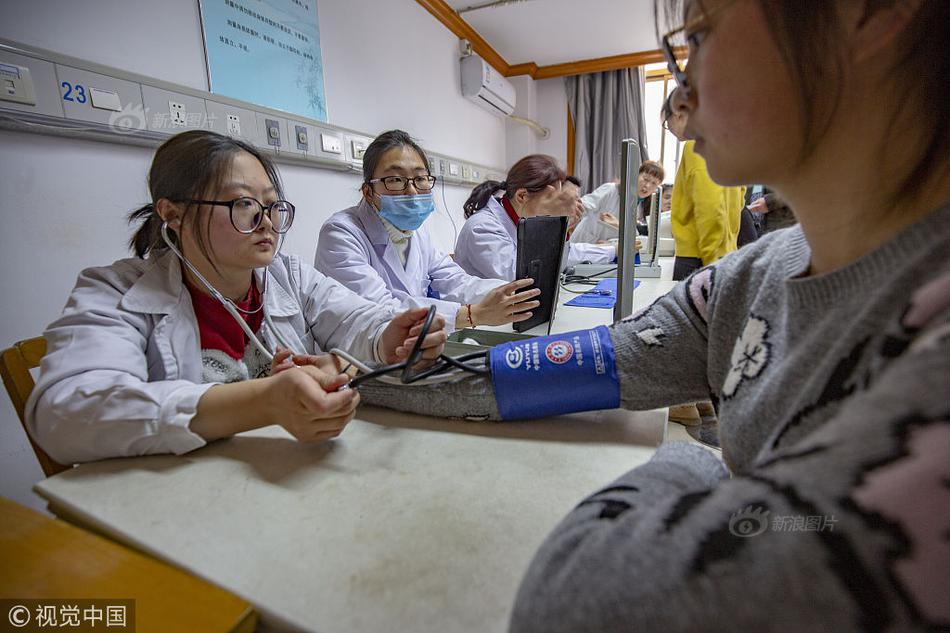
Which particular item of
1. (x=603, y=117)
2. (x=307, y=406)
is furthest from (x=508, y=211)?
(x=603, y=117)

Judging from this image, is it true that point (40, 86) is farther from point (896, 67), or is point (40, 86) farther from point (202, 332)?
point (896, 67)

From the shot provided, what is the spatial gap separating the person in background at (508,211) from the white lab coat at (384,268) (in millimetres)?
168

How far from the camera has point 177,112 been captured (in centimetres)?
158

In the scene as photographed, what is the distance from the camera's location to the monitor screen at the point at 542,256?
1.27 meters

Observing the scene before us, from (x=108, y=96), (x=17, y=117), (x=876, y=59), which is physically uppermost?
(x=108, y=96)

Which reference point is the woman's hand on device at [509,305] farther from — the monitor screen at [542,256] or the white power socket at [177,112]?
the white power socket at [177,112]

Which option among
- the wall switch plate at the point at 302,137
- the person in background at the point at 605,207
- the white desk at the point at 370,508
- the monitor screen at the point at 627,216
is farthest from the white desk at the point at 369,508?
the person in background at the point at 605,207

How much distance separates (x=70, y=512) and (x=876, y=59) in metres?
0.88

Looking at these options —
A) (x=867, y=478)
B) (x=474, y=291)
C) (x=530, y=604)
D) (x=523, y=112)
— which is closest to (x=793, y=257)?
(x=867, y=478)

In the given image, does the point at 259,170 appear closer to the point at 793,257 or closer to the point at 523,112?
the point at 793,257

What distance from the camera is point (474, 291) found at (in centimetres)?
190

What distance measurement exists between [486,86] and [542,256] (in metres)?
3.14

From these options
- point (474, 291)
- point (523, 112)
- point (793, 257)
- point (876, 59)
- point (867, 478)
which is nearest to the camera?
point (867, 478)

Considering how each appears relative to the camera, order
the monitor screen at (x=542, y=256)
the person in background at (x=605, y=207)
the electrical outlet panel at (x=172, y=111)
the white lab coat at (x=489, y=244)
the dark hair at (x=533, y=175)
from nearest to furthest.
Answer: the monitor screen at (x=542, y=256), the electrical outlet panel at (x=172, y=111), the white lab coat at (x=489, y=244), the dark hair at (x=533, y=175), the person in background at (x=605, y=207)
